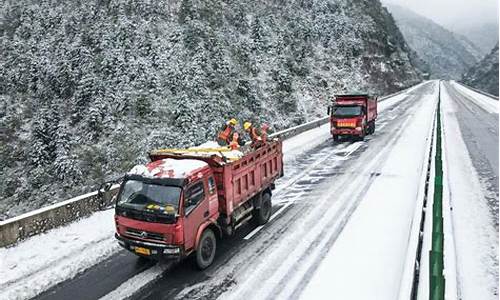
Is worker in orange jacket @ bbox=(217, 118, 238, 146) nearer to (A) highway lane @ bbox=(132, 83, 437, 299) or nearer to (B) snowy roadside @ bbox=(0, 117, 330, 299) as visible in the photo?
(A) highway lane @ bbox=(132, 83, 437, 299)

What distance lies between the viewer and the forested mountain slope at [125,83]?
30.1 metres

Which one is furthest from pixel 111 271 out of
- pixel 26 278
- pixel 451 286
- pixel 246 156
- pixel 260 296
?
pixel 451 286

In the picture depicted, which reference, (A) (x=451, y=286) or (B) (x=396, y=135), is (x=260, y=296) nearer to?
(A) (x=451, y=286)

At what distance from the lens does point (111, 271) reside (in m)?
9.80

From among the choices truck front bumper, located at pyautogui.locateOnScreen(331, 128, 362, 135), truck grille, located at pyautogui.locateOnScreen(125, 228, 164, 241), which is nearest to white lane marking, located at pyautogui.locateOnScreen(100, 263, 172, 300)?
truck grille, located at pyautogui.locateOnScreen(125, 228, 164, 241)

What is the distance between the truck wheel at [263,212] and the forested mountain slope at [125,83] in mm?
19040

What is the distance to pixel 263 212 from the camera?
1245cm

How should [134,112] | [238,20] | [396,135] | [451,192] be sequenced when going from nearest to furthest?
1. [451,192]
2. [396,135]
3. [134,112]
4. [238,20]

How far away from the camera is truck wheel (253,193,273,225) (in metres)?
12.2

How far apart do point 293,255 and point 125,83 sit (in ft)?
95.1

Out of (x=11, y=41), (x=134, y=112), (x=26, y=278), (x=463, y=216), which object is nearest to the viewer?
(x=26, y=278)

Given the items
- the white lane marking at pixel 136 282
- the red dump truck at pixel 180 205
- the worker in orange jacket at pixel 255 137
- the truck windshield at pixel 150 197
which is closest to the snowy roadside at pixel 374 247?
the red dump truck at pixel 180 205

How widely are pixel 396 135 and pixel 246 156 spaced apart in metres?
20.5

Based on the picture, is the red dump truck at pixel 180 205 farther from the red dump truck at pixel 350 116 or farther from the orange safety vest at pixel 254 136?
the red dump truck at pixel 350 116
